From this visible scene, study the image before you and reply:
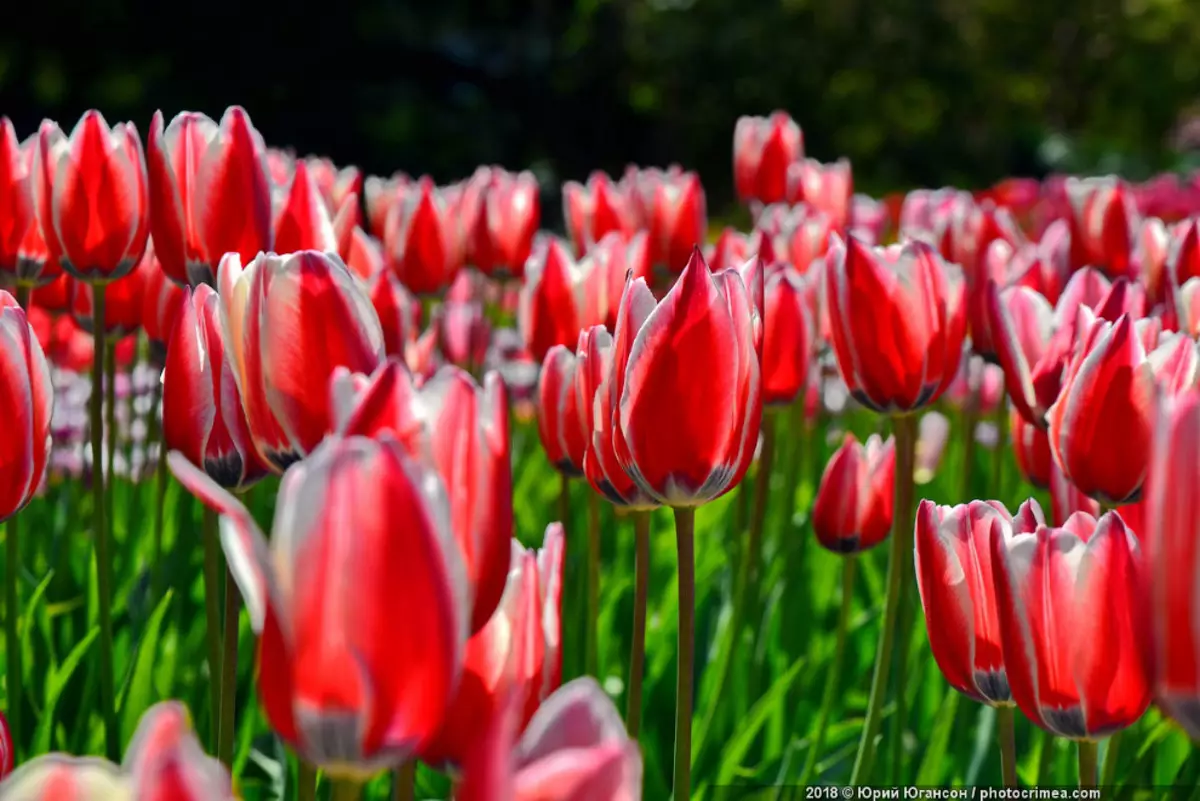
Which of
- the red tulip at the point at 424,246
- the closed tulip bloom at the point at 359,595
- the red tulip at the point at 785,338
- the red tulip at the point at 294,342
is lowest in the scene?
the closed tulip bloom at the point at 359,595

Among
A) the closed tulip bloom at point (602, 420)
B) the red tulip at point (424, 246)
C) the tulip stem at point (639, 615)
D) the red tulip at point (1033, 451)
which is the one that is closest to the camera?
the closed tulip bloom at point (602, 420)

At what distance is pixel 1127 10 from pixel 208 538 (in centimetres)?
3572

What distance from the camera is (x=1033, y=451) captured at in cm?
191

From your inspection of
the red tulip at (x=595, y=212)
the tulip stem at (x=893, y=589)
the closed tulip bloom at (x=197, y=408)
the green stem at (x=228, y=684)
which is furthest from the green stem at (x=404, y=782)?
the red tulip at (x=595, y=212)

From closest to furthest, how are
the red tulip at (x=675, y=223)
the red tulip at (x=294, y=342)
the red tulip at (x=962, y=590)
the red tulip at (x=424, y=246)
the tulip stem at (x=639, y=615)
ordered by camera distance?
the red tulip at (x=294, y=342) → the red tulip at (x=962, y=590) → the tulip stem at (x=639, y=615) → the red tulip at (x=424, y=246) → the red tulip at (x=675, y=223)

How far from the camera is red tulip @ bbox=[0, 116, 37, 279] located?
5.86 ft

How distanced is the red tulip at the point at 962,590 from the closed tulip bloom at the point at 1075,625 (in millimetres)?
91

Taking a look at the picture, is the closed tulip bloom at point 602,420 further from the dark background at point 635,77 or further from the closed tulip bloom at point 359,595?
the dark background at point 635,77

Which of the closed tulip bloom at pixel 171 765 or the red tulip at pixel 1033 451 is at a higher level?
the red tulip at pixel 1033 451

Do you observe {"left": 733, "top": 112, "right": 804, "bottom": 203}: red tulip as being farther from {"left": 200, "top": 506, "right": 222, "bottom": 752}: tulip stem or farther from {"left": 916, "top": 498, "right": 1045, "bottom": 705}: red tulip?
{"left": 916, "top": 498, "right": 1045, "bottom": 705}: red tulip

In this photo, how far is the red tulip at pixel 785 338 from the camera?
1.82 m

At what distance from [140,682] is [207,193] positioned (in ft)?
2.40

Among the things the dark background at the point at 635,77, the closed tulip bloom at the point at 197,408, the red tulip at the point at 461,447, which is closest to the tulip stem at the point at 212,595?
the closed tulip bloom at the point at 197,408

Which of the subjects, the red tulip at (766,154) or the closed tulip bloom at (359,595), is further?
the red tulip at (766,154)
